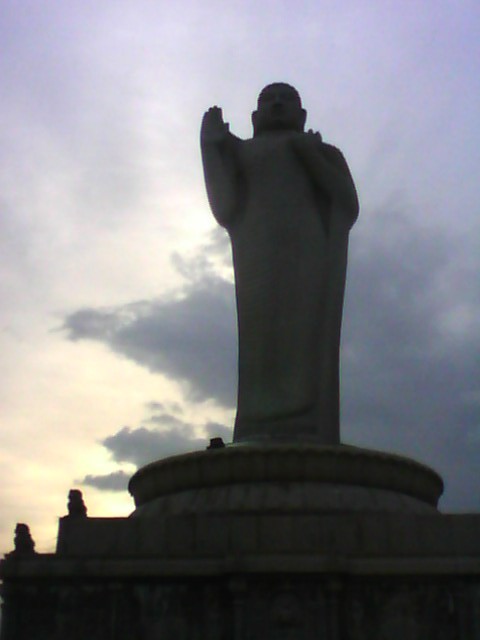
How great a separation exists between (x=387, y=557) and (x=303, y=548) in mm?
833

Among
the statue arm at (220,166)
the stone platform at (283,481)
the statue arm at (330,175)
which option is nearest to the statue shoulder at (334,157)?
the statue arm at (330,175)

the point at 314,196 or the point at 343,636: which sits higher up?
the point at 314,196

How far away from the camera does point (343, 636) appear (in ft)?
28.6

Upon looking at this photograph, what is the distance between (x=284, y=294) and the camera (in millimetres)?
12453

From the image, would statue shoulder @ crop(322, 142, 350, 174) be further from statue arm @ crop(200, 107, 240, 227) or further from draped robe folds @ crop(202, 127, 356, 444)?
statue arm @ crop(200, 107, 240, 227)

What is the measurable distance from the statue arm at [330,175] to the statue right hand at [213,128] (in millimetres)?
1089

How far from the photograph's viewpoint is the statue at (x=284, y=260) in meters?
11.9

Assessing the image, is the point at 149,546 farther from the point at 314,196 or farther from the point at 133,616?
the point at 314,196

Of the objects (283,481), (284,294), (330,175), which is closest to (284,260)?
(284,294)

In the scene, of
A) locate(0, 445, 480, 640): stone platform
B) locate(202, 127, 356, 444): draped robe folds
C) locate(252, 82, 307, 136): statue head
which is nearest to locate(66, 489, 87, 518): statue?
locate(0, 445, 480, 640): stone platform

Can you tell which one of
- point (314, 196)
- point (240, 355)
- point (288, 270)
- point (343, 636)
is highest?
point (314, 196)

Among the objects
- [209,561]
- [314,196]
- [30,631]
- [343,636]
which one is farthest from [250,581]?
[314,196]

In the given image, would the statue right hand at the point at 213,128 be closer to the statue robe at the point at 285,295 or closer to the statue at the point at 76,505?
the statue robe at the point at 285,295

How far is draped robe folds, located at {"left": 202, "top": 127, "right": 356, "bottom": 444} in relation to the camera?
11.9 meters
